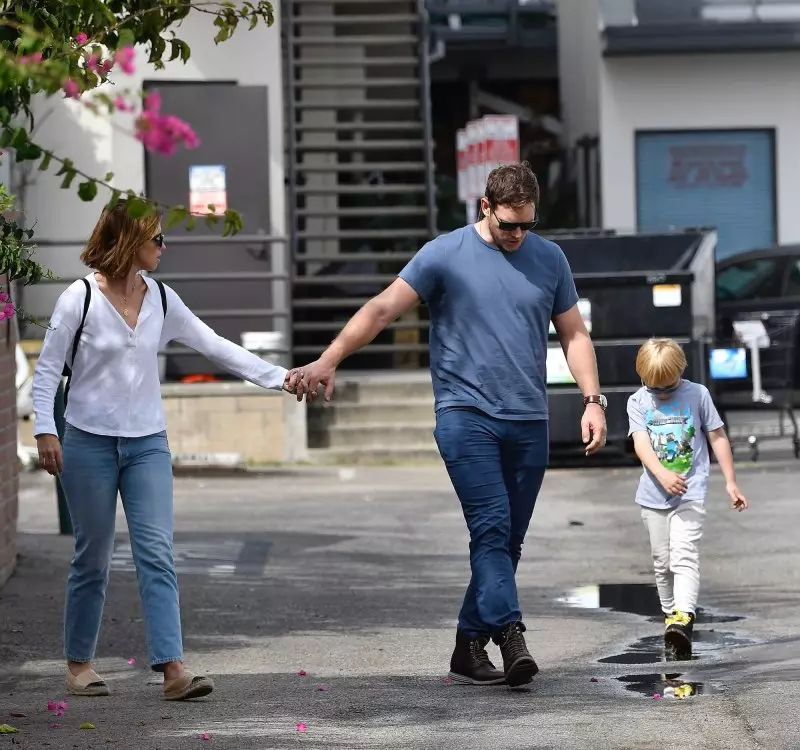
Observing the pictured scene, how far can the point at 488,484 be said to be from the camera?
22.5ft

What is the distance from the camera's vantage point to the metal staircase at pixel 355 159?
798 inches

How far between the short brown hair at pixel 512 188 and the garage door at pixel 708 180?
56.1 feet

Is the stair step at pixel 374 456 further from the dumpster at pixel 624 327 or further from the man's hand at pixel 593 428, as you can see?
the man's hand at pixel 593 428

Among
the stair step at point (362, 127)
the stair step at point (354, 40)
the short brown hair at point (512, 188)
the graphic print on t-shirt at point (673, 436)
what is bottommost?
the graphic print on t-shirt at point (673, 436)

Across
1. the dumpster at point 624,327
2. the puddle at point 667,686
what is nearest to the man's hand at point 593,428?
the puddle at point 667,686

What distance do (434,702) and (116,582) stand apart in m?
3.83

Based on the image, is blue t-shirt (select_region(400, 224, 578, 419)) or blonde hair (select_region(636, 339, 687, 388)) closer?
blue t-shirt (select_region(400, 224, 578, 419))

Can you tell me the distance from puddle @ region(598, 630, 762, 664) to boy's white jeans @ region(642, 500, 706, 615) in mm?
162

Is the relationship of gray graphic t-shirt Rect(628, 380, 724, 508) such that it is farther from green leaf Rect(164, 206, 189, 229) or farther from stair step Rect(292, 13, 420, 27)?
stair step Rect(292, 13, 420, 27)

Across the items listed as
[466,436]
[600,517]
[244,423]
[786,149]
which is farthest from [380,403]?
[466,436]

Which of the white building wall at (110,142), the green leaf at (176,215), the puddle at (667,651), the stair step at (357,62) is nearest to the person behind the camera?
the green leaf at (176,215)

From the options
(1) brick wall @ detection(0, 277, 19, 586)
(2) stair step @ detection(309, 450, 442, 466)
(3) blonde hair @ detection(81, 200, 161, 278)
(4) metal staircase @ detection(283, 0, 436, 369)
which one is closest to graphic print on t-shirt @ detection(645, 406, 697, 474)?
(3) blonde hair @ detection(81, 200, 161, 278)

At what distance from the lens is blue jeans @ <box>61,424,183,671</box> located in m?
6.58

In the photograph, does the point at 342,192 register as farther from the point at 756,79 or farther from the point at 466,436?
the point at 466,436
